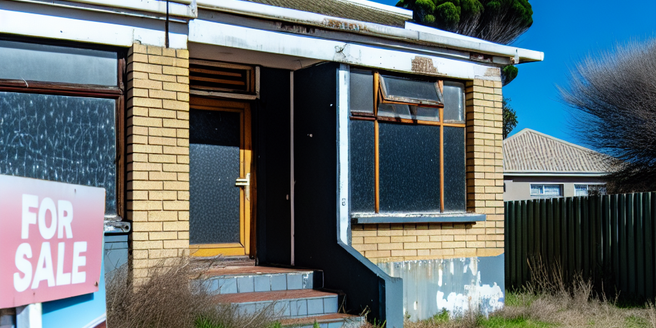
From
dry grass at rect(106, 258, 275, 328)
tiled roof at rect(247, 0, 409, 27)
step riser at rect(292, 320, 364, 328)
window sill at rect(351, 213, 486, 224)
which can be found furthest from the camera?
tiled roof at rect(247, 0, 409, 27)

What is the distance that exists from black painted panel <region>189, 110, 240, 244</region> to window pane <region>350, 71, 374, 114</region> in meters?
1.50

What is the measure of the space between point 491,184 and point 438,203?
0.84 m

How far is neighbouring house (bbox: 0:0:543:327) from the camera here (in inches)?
263

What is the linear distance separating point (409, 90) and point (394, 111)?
34cm

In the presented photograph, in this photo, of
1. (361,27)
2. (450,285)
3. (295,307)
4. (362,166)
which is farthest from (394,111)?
(295,307)

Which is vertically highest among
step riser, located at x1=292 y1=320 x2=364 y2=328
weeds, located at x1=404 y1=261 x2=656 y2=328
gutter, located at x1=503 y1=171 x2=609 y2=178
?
gutter, located at x1=503 y1=171 x2=609 y2=178

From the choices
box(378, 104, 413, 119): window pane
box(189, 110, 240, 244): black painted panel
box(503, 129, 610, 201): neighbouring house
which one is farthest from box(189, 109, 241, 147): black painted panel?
box(503, 129, 610, 201): neighbouring house

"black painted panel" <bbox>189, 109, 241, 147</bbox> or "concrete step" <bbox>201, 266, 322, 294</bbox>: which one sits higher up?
"black painted panel" <bbox>189, 109, 241, 147</bbox>

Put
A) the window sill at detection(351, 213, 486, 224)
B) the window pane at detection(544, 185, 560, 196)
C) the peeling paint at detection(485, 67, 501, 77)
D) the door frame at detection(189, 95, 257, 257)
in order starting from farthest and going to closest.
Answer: the window pane at detection(544, 185, 560, 196), the peeling paint at detection(485, 67, 501, 77), the door frame at detection(189, 95, 257, 257), the window sill at detection(351, 213, 486, 224)

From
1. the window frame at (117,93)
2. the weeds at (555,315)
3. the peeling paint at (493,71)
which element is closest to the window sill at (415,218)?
the weeds at (555,315)

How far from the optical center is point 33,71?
258 inches

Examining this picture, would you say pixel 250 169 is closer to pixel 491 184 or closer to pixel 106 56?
pixel 106 56

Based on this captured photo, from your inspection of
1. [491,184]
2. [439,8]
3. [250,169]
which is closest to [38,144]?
[250,169]

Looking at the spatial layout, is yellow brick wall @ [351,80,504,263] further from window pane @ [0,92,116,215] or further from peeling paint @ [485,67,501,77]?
window pane @ [0,92,116,215]
